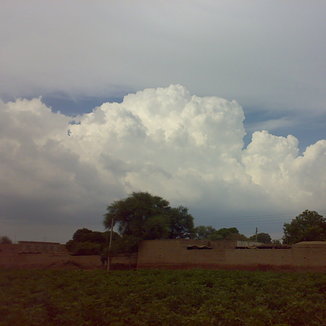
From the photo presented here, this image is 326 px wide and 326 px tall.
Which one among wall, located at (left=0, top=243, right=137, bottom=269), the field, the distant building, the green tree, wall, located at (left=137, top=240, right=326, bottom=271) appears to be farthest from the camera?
the green tree

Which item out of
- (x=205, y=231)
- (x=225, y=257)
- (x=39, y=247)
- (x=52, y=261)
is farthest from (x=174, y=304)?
(x=205, y=231)

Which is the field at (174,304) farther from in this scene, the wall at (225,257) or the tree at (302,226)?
the tree at (302,226)

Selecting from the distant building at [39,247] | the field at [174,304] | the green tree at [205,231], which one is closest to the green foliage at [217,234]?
the green tree at [205,231]

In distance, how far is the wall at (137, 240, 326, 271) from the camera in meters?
31.1

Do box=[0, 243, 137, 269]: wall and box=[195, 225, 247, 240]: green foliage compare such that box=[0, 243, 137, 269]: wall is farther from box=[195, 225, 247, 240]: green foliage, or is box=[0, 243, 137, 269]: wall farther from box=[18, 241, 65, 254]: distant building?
box=[195, 225, 247, 240]: green foliage

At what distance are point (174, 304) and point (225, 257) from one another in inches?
775

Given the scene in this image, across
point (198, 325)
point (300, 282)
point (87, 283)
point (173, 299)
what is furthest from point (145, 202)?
point (198, 325)

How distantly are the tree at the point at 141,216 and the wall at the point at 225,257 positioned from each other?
309 cm

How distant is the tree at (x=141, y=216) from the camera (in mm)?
45188

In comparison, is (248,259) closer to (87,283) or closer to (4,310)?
(87,283)

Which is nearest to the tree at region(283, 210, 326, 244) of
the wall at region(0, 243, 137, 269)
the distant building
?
the wall at region(0, 243, 137, 269)

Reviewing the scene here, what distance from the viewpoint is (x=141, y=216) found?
154 feet

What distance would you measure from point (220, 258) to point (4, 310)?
75.7ft

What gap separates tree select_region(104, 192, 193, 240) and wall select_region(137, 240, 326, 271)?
3.09 meters
